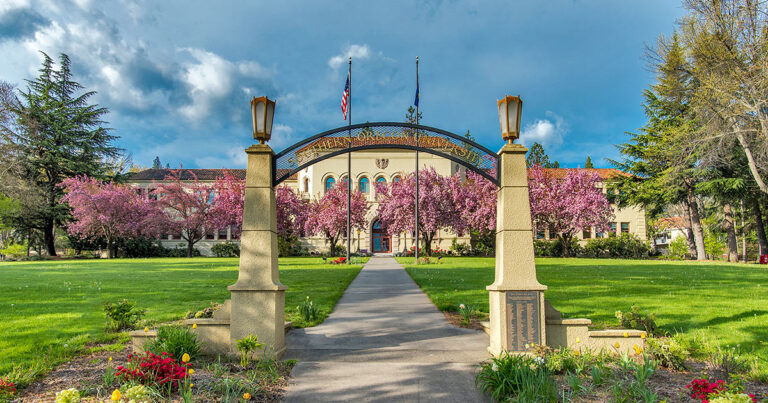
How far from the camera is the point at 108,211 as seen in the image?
3634 centimetres

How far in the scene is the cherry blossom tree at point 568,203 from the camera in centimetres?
3634

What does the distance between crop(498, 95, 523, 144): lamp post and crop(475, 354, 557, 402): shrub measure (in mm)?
3037

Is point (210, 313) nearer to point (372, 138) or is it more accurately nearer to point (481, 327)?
point (372, 138)

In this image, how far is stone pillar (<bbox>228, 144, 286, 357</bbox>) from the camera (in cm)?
559

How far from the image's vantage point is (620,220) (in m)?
47.6

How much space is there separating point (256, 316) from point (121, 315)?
11.3 feet

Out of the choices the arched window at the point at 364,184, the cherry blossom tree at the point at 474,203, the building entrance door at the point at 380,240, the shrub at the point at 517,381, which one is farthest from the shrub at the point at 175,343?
the building entrance door at the point at 380,240

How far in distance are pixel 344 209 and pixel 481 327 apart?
2995 cm

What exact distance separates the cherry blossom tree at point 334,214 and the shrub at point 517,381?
32191 mm

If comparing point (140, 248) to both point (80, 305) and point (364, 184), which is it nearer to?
point (364, 184)

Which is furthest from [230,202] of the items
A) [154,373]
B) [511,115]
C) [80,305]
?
[511,115]

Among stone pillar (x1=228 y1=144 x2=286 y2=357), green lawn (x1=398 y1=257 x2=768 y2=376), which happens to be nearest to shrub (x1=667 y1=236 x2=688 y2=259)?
green lawn (x1=398 y1=257 x2=768 y2=376)

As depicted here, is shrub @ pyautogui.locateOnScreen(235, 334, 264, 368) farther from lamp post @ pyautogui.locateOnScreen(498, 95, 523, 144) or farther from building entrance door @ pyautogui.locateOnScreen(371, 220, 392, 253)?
building entrance door @ pyautogui.locateOnScreen(371, 220, 392, 253)

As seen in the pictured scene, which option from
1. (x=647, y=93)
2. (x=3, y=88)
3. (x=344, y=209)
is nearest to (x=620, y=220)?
(x=647, y=93)
